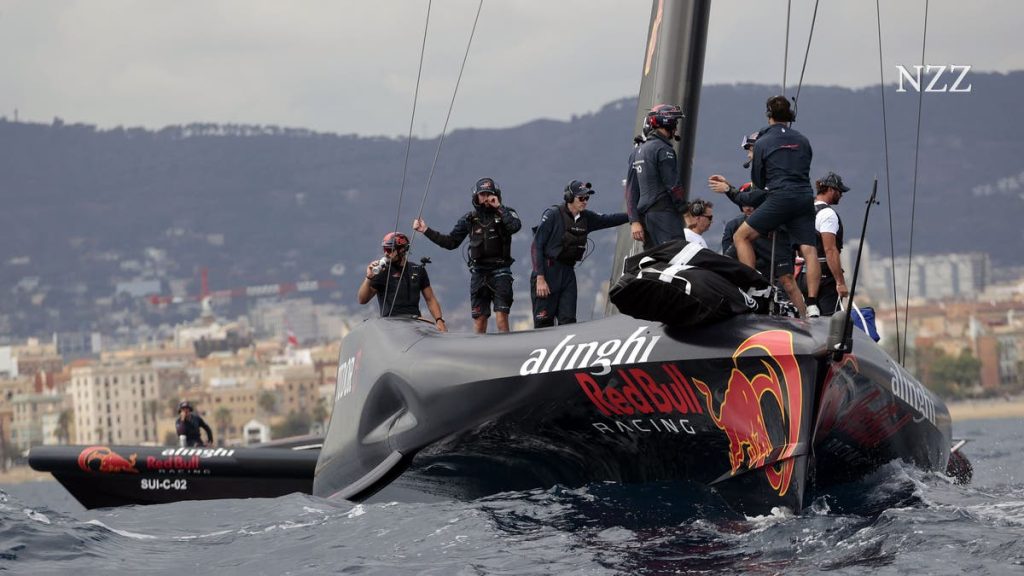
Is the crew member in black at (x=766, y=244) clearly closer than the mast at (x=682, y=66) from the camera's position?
Yes

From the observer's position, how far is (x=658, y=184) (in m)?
6.33

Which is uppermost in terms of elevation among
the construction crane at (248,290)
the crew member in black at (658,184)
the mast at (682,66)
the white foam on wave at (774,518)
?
the construction crane at (248,290)

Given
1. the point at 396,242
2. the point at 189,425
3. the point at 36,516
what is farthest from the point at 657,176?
the point at 189,425

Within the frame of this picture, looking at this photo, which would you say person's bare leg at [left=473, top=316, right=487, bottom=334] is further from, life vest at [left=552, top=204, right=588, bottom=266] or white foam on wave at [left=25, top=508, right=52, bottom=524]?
white foam on wave at [left=25, top=508, right=52, bottom=524]

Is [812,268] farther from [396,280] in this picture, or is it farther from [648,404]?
[396,280]

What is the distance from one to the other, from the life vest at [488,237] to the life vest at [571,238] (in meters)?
0.31

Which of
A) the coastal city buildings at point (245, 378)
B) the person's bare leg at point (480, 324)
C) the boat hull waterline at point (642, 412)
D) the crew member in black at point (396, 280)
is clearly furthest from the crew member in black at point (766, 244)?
the coastal city buildings at point (245, 378)

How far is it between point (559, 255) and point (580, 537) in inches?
93.0

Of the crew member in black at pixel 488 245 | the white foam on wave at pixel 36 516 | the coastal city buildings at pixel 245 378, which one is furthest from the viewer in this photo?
the coastal city buildings at pixel 245 378

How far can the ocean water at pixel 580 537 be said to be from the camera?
4793 mm

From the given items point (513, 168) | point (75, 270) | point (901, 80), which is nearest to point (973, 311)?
point (513, 168)

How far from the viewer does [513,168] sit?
180500mm

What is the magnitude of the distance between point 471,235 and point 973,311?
119 metres

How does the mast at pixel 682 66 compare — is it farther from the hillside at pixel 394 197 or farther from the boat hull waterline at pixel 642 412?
the hillside at pixel 394 197
